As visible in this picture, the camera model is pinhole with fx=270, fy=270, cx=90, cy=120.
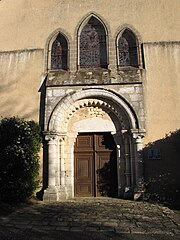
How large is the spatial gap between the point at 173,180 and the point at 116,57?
15.1 ft

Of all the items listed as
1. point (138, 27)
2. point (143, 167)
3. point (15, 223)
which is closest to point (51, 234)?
point (15, 223)

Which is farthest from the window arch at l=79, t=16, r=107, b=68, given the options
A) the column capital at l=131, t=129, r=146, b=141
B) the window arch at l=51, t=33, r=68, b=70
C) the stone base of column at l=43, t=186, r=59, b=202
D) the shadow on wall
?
the stone base of column at l=43, t=186, r=59, b=202

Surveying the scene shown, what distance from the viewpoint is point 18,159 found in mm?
8023

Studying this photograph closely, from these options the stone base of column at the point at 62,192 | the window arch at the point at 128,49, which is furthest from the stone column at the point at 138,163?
the window arch at the point at 128,49

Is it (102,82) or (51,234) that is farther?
(102,82)

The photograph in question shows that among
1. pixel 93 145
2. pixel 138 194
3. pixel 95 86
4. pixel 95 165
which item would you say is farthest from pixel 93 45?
pixel 138 194

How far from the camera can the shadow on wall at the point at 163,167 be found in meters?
8.31

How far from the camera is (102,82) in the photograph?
29.4 feet

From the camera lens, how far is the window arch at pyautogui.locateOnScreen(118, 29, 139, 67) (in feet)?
31.8

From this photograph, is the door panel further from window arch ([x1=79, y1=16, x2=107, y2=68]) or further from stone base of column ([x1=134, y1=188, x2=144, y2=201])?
window arch ([x1=79, y1=16, x2=107, y2=68])

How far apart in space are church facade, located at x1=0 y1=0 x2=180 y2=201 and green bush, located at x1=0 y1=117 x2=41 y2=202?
0.50 m

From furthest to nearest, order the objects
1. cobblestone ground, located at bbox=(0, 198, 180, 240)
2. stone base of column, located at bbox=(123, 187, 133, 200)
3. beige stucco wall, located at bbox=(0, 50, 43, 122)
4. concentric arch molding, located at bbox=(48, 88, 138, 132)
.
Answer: beige stucco wall, located at bbox=(0, 50, 43, 122)
concentric arch molding, located at bbox=(48, 88, 138, 132)
stone base of column, located at bbox=(123, 187, 133, 200)
cobblestone ground, located at bbox=(0, 198, 180, 240)

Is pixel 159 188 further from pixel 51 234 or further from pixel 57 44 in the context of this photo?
pixel 57 44

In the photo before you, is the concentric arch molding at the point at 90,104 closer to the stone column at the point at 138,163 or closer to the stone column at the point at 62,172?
the stone column at the point at 138,163
